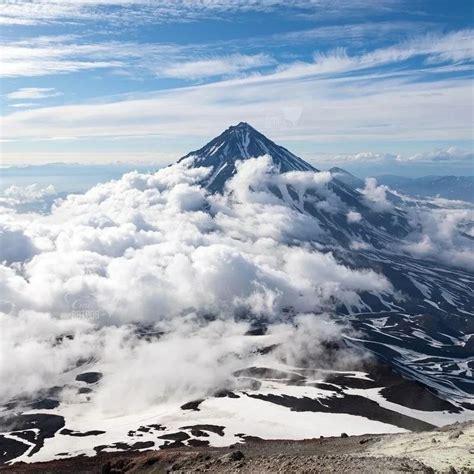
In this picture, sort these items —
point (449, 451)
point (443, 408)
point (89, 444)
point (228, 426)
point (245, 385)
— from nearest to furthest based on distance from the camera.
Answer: point (449, 451), point (89, 444), point (228, 426), point (443, 408), point (245, 385)

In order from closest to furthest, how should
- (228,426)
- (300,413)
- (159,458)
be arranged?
(159,458) < (228,426) < (300,413)

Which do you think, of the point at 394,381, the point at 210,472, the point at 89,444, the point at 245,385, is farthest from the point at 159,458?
the point at 394,381

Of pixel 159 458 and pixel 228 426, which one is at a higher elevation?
pixel 159 458

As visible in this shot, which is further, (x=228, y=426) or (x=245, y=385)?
(x=245, y=385)

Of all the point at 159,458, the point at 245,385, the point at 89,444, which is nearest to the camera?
the point at 159,458

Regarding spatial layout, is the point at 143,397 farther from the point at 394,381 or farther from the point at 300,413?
the point at 394,381

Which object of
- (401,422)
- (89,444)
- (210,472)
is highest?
(210,472)

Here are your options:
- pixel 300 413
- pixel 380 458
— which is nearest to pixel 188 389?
pixel 300 413

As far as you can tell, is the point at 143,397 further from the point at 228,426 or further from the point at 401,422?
the point at 401,422

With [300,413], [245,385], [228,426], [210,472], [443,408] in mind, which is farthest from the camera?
[245,385]
